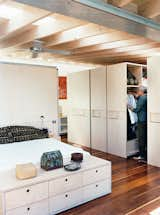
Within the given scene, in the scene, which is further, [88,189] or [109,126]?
[109,126]

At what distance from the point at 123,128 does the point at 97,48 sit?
1898 millimetres

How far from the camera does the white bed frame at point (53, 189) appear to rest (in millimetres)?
2268

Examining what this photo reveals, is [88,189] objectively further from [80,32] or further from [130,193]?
[80,32]

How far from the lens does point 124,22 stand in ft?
6.95

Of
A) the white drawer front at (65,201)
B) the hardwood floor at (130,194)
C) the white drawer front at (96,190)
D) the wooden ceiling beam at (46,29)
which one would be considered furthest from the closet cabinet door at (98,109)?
the white drawer front at (65,201)

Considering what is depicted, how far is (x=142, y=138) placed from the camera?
4.61 metres

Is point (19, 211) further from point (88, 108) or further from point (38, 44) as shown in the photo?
point (88, 108)

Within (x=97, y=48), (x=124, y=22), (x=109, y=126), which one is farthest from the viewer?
(x=109, y=126)

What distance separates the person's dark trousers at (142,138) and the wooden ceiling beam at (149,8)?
2.76 meters

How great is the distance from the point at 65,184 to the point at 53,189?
17cm

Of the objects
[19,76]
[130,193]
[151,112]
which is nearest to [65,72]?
[19,76]

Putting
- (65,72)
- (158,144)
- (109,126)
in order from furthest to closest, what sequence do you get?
(65,72)
(109,126)
(158,144)

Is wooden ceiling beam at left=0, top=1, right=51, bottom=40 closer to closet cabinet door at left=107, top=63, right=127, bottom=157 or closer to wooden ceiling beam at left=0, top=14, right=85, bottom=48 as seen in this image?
wooden ceiling beam at left=0, top=14, right=85, bottom=48

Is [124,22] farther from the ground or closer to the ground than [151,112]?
farther from the ground
